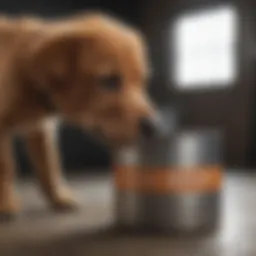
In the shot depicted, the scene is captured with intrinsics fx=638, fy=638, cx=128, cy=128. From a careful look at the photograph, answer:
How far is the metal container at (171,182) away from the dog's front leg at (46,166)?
1.26 ft

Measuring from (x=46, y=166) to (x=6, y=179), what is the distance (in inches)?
8.0

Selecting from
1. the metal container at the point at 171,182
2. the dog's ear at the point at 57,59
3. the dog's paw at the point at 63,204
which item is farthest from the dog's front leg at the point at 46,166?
the metal container at the point at 171,182

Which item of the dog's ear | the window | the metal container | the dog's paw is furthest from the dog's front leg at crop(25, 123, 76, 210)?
the window

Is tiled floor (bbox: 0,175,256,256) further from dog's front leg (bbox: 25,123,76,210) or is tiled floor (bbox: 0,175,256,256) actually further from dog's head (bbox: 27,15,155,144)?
dog's head (bbox: 27,15,155,144)

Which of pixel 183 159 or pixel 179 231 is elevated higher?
pixel 183 159

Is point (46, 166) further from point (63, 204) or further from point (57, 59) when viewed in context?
point (57, 59)

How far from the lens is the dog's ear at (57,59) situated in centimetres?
111

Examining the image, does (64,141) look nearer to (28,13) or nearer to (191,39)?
(28,13)

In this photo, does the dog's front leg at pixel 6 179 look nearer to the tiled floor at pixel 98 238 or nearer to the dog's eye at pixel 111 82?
the tiled floor at pixel 98 238

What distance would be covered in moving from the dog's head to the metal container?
0.46 feet

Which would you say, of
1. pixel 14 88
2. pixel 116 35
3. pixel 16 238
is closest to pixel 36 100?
pixel 14 88

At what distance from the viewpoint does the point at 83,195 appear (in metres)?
1.66

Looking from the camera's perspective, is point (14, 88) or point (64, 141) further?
point (64, 141)

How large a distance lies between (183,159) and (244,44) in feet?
10.2
